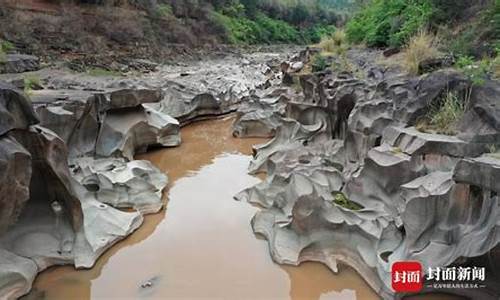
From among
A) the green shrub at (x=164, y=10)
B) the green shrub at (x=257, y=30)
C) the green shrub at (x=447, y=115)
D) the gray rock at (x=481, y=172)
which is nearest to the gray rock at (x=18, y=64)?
the green shrub at (x=447, y=115)

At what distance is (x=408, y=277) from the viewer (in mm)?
3730

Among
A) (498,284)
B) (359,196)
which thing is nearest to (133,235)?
(359,196)

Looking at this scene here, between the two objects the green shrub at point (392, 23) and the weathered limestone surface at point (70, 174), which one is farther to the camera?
the green shrub at point (392, 23)

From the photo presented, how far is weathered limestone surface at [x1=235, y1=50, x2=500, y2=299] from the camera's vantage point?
366 centimetres

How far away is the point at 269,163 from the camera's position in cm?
722

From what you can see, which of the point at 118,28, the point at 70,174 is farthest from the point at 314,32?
the point at 70,174

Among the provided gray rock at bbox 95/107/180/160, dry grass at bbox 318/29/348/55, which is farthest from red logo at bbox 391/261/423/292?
dry grass at bbox 318/29/348/55

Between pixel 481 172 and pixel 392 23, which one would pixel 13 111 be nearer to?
pixel 481 172

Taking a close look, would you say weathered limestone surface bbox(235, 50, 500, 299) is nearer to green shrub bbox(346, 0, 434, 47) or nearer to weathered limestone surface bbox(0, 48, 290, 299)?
weathered limestone surface bbox(0, 48, 290, 299)

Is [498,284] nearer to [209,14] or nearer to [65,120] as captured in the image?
[65,120]

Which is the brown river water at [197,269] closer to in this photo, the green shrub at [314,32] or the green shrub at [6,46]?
the green shrub at [6,46]

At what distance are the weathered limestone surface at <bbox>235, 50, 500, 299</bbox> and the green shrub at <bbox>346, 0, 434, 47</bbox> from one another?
270 cm

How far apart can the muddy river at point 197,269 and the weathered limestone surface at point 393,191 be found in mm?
183

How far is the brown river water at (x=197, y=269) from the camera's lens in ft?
13.4
